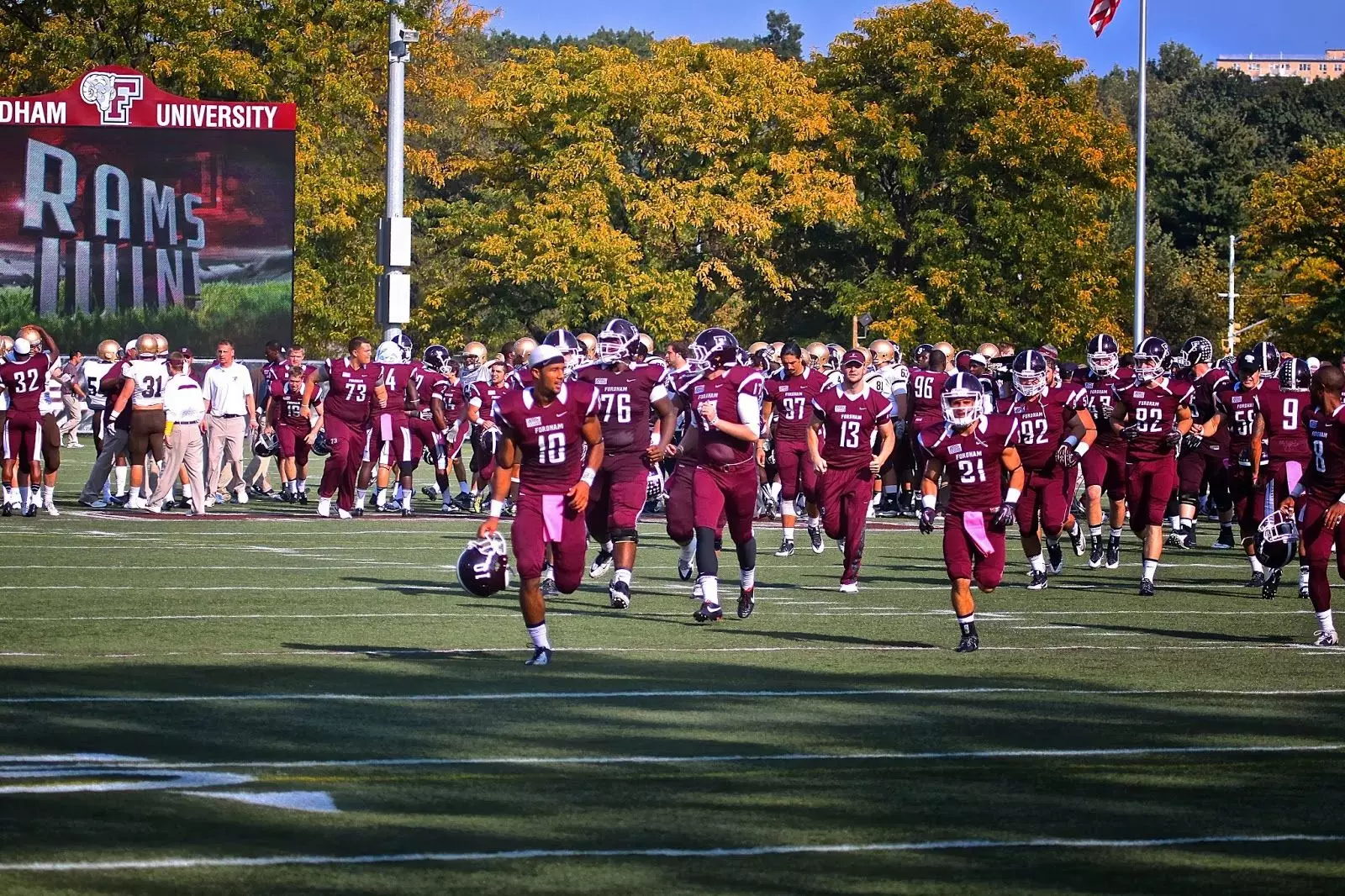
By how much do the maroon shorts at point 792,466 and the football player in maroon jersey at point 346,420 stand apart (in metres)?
6.26

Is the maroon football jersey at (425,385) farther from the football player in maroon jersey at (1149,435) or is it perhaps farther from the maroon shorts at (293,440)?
the football player in maroon jersey at (1149,435)

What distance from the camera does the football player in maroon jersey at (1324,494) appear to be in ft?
44.7

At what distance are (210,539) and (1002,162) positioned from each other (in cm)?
4223

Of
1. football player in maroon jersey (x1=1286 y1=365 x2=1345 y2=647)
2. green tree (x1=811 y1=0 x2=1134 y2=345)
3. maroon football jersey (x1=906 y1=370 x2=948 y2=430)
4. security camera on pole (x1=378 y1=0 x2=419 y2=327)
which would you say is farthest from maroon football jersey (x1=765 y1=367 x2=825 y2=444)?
green tree (x1=811 y1=0 x2=1134 y2=345)

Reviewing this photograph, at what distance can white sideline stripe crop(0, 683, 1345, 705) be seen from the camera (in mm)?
10625

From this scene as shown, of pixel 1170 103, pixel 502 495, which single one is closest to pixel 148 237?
pixel 502 495

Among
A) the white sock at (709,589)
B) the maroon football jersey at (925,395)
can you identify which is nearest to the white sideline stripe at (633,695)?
the white sock at (709,589)

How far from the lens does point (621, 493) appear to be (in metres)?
15.9

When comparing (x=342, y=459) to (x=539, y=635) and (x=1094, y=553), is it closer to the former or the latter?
(x=1094, y=553)

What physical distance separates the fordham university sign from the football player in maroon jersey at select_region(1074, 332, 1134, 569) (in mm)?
20328

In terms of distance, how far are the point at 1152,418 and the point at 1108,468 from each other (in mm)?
1080

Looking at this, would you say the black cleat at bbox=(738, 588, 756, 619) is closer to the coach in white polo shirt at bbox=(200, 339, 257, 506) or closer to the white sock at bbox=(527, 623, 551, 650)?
the white sock at bbox=(527, 623, 551, 650)

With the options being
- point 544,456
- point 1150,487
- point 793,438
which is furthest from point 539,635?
point 793,438

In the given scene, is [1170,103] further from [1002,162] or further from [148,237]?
[148,237]
